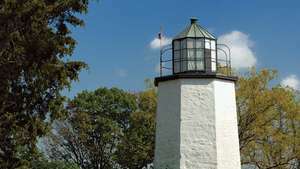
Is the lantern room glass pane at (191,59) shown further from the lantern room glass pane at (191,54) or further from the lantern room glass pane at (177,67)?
the lantern room glass pane at (177,67)

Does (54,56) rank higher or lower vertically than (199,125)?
higher

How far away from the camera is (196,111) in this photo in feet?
58.5

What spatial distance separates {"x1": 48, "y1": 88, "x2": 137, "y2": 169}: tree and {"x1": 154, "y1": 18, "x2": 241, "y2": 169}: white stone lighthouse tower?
22949 mm

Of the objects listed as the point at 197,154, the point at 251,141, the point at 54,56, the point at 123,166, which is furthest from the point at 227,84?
the point at 123,166

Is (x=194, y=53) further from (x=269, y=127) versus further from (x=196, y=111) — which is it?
(x=269, y=127)

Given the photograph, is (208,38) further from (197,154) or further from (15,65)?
(15,65)

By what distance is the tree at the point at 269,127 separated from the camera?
27.3 metres

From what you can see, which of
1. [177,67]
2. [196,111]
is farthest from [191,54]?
[196,111]

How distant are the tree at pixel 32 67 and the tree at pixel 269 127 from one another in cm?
1273

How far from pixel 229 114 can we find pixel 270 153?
391 inches

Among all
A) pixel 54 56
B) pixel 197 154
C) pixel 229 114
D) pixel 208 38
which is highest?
pixel 208 38

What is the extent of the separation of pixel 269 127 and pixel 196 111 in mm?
10399

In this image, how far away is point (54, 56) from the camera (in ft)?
53.8

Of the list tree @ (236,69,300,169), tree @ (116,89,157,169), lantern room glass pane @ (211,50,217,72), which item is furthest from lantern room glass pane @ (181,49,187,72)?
tree @ (116,89,157,169)
